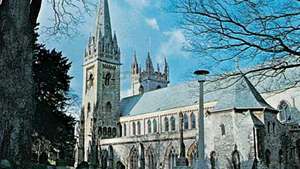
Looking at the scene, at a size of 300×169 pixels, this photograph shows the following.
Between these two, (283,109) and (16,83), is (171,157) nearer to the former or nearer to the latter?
(283,109)

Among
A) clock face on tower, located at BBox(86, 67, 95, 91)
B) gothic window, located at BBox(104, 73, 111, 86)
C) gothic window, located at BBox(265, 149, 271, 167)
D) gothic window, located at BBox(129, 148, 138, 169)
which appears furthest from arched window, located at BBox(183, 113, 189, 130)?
gothic window, located at BBox(265, 149, 271, 167)

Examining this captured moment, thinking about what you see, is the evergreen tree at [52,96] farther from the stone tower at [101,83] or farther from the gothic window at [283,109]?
the stone tower at [101,83]

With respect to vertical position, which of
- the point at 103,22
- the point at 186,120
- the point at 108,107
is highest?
the point at 103,22

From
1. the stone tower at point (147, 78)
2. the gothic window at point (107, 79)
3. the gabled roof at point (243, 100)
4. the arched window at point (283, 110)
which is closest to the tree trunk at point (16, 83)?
the gabled roof at point (243, 100)

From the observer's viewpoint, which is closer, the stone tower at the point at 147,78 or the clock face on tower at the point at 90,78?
the clock face on tower at the point at 90,78

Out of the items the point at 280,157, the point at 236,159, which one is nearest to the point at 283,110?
the point at 280,157

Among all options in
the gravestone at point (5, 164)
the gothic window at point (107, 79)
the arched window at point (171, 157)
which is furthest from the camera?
the gothic window at point (107, 79)

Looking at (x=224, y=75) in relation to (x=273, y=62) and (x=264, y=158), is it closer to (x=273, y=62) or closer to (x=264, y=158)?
(x=273, y=62)

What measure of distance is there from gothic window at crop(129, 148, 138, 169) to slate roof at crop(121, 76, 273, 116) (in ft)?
29.4

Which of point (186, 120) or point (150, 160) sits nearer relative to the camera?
point (150, 160)

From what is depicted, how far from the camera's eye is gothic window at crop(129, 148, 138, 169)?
4384 centimetres

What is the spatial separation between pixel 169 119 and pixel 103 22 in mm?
21375

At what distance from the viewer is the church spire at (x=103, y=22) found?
62.1m

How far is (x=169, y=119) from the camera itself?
165 ft
